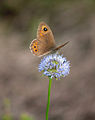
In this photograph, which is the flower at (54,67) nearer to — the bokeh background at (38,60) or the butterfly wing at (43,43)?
the butterfly wing at (43,43)

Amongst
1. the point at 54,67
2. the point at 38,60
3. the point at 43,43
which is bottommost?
the point at 54,67

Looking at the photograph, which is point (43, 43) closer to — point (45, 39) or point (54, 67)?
point (45, 39)

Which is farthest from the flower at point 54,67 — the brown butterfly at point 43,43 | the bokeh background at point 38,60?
the bokeh background at point 38,60

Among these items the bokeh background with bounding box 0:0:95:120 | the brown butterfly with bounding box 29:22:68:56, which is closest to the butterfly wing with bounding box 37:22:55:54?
the brown butterfly with bounding box 29:22:68:56

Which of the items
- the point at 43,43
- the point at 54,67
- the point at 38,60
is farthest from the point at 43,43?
the point at 38,60

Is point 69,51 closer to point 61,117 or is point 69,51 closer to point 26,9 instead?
point 61,117
